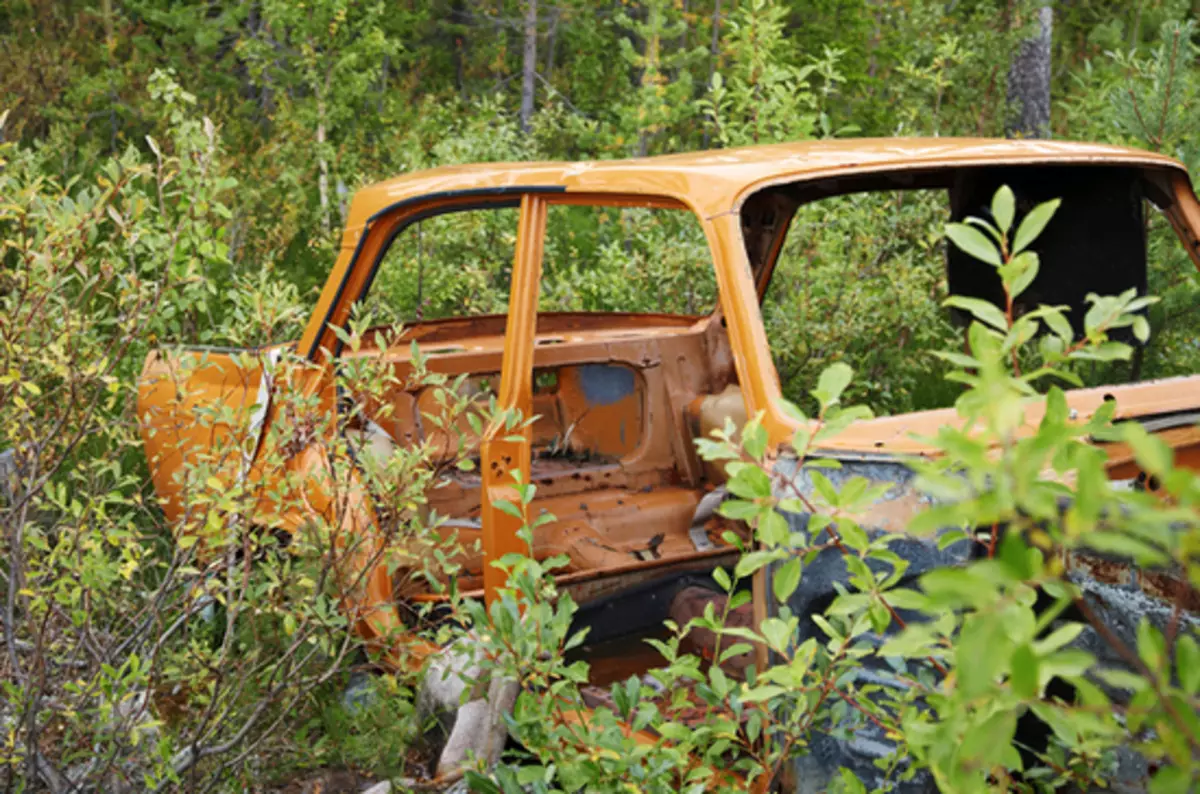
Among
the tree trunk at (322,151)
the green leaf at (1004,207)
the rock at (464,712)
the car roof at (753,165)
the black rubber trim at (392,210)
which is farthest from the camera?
the tree trunk at (322,151)

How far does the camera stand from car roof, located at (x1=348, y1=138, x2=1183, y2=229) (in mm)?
3141

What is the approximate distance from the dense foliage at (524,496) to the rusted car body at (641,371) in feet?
0.54

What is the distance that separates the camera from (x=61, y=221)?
2887mm

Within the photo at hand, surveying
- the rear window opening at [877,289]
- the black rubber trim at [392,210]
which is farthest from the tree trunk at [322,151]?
the black rubber trim at [392,210]

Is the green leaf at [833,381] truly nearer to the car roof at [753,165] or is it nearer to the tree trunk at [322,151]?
the car roof at [753,165]

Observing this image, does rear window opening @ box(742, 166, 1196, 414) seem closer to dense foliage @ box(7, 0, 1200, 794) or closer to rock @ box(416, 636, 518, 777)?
dense foliage @ box(7, 0, 1200, 794)

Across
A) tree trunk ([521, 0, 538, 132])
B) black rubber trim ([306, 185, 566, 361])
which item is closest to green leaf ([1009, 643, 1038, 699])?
black rubber trim ([306, 185, 566, 361])

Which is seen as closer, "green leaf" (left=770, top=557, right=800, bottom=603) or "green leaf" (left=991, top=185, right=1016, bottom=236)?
"green leaf" (left=991, top=185, right=1016, bottom=236)

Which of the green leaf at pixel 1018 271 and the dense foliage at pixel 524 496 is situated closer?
the dense foliage at pixel 524 496

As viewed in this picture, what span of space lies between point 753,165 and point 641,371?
1880 mm

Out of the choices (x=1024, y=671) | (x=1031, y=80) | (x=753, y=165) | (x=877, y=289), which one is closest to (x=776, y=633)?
(x=1024, y=671)

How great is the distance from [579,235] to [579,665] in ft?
→ 30.1

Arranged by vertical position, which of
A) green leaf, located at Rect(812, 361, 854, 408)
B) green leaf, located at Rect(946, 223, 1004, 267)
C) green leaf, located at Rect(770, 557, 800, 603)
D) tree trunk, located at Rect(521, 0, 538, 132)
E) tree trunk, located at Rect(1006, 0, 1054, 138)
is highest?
tree trunk, located at Rect(521, 0, 538, 132)

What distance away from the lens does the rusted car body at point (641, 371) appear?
2963 millimetres
